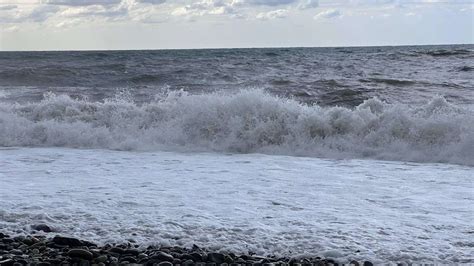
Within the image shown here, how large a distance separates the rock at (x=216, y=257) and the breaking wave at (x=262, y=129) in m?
5.17

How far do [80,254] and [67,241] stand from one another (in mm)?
339

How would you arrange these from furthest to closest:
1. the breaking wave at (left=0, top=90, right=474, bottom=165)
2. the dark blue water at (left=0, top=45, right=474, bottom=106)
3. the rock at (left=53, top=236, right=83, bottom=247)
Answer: the dark blue water at (left=0, top=45, right=474, bottom=106) < the breaking wave at (left=0, top=90, right=474, bottom=165) < the rock at (left=53, top=236, right=83, bottom=247)

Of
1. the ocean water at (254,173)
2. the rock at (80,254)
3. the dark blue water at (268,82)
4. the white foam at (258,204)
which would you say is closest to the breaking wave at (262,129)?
the ocean water at (254,173)

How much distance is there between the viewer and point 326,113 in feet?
35.3

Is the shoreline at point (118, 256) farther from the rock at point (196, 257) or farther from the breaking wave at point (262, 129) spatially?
the breaking wave at point (262, 129)

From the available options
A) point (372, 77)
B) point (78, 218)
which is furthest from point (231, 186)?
point (372, 77)

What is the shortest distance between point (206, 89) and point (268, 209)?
42.4 feet

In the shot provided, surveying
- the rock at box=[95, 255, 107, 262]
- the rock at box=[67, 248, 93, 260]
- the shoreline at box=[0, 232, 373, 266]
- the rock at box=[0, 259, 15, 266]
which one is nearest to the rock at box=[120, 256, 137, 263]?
the shoreline at box=[0, 232, 373, 266]

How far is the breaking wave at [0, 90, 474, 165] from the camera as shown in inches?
369

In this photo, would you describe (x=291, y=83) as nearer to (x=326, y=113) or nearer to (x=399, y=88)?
(x=399, y=88)

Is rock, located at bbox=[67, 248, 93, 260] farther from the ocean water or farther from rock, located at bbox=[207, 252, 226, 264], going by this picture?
rock, located at bbox=[207, 252, 226, 264]

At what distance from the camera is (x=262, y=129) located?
1027 cm

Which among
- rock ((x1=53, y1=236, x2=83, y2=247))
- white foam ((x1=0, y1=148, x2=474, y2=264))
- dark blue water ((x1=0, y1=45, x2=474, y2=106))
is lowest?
white foam ((x1=0, y1=148, x2=474, y2=264))

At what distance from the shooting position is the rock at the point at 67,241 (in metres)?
4.40
